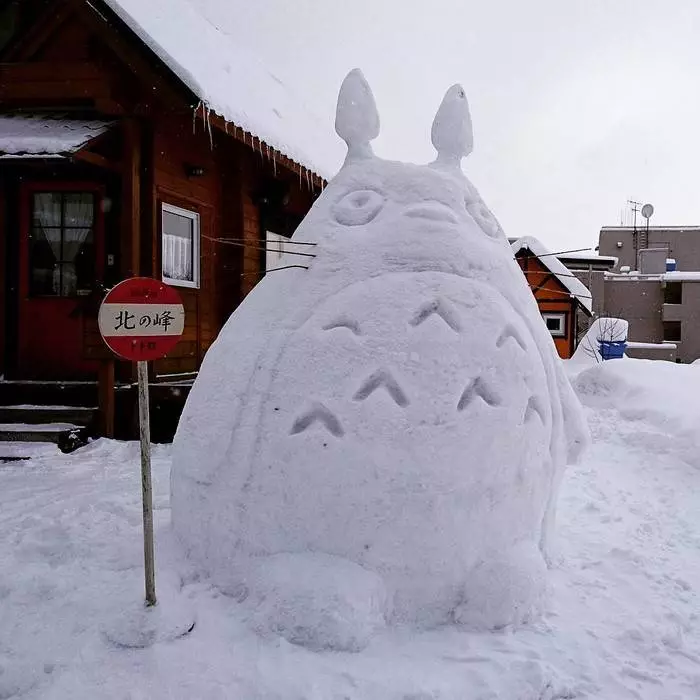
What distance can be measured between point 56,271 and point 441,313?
21.0ft

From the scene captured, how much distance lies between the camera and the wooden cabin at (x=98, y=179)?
21.7ft

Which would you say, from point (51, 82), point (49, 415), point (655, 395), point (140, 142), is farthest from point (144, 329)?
point (655, 395)

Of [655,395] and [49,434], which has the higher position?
[655,395]

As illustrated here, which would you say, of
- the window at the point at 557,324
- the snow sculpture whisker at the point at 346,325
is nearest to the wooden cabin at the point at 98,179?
the snow sculpture whisker at the point at 346,325

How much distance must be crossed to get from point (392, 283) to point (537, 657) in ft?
5.68

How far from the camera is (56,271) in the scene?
762cm

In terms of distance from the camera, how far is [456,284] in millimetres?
2852

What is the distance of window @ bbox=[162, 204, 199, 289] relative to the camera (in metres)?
8.01

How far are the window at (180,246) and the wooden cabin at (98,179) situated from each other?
0.8 inches

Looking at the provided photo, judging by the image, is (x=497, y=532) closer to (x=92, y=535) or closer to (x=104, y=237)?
(x=92, y=535)

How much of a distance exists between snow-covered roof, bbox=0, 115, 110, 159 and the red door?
2.71 ft

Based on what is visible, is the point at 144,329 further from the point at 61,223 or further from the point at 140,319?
the point at 61,223

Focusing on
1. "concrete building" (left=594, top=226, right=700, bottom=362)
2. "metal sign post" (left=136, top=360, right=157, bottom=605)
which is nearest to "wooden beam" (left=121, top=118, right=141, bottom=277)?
"metal sign post" (left=136, top=360, right=157, bottom=605)

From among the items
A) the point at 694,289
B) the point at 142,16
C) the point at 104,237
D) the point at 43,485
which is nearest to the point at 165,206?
the point at 104,237
